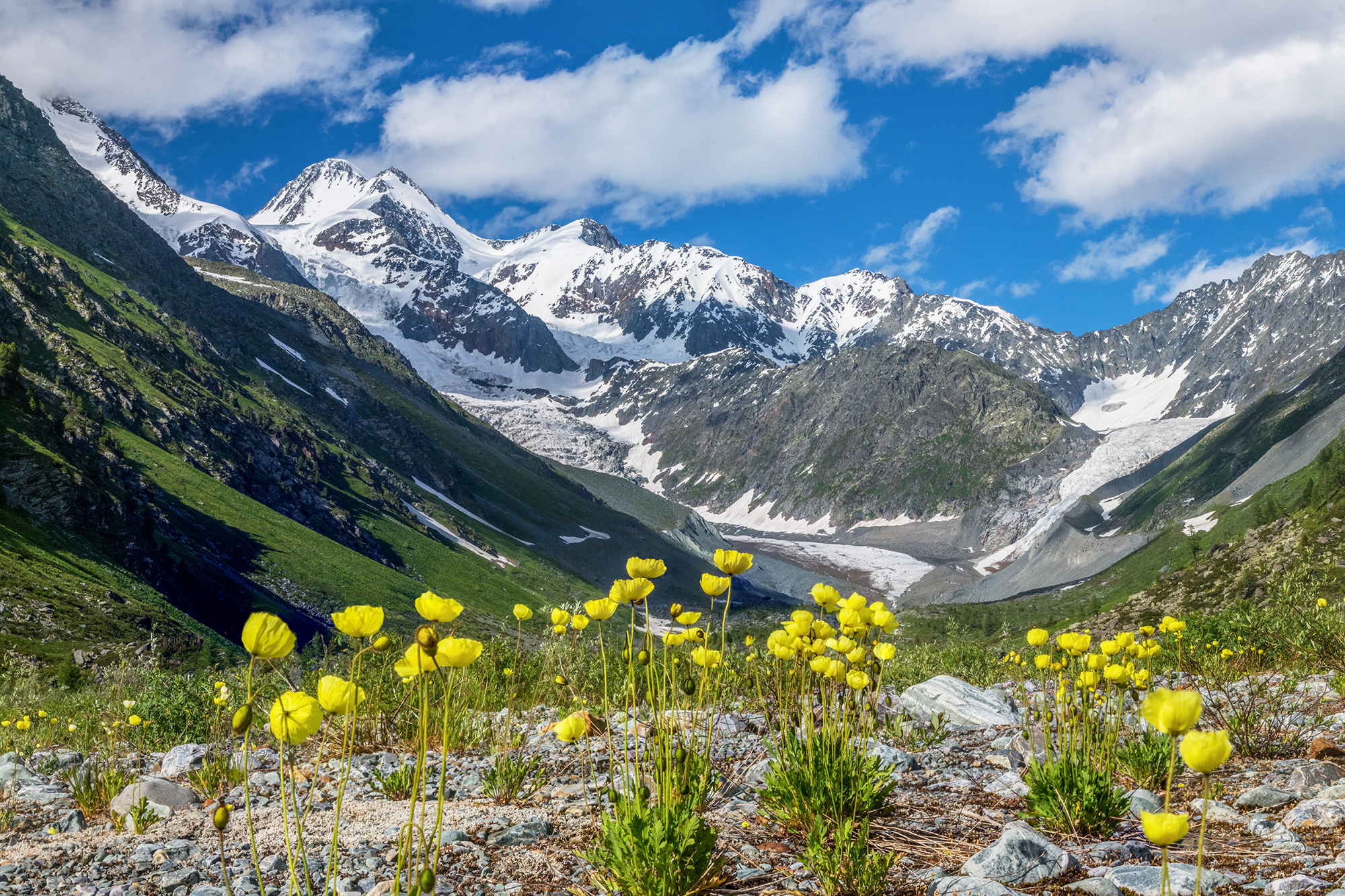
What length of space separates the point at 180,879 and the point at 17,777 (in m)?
3.82

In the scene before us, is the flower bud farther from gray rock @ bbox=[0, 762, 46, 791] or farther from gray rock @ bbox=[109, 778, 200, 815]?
gray rock @ bbox=[0, 762, 46, 791]

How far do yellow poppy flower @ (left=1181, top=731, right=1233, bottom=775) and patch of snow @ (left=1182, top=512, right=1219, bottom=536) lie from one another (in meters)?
91.2

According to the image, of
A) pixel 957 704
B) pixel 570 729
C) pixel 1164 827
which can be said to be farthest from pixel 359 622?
pixel 957 704

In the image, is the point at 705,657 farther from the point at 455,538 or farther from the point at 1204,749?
the point at 455,538

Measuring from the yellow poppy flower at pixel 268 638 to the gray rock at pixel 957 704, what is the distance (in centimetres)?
715

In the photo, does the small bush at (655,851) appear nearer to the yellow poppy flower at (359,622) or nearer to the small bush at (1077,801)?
the yellow poppy flower at (359,622)

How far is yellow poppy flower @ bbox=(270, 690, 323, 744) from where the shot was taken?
8.86 ft

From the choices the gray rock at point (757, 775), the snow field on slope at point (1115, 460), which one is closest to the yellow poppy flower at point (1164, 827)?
the gray rock at point (757, 775)

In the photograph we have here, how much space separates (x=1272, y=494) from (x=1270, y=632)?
7514 centimetres

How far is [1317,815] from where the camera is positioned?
4.57m

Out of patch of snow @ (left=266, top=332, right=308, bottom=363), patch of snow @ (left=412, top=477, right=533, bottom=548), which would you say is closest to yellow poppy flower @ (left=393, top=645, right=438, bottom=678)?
patch of snow @ (left=412, top=477, right=533, bottom=548)

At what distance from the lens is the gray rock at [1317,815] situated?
4.46m

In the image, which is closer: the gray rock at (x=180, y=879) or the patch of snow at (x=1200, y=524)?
the gray rock at (x=180, y=879)

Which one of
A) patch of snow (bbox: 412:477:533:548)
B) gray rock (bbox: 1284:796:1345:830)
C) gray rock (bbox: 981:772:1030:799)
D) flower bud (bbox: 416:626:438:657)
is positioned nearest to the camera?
flower bud (bbox: 416:626:438:657)
